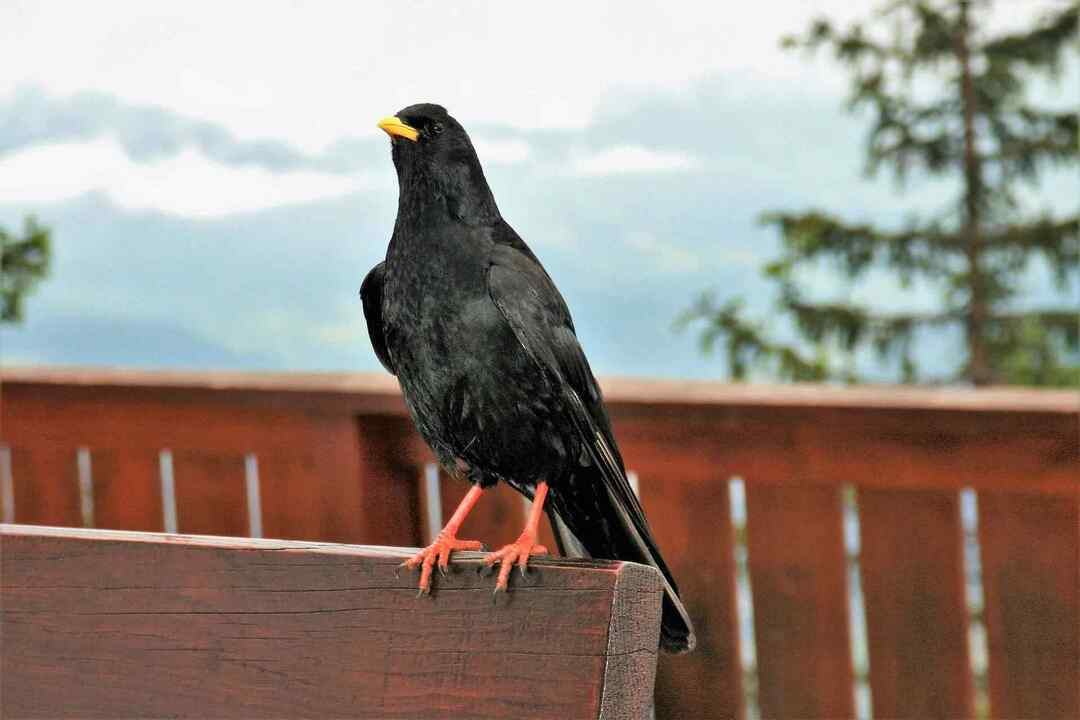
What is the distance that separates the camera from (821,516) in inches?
64.9

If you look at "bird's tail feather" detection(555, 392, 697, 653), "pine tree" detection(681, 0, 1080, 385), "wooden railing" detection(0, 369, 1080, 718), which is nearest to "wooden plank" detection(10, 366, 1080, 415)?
"wooden railing" detection(0, 369, 1080, 718)

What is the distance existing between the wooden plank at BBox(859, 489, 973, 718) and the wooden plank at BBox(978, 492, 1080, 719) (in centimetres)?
4

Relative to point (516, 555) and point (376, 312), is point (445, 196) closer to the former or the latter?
point (376, 312)

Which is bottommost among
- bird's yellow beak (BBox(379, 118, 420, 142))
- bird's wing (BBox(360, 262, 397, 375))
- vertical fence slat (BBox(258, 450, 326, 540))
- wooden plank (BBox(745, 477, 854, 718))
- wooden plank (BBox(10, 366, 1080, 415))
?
wooden plank (BBox(745, 477, 854, 718))

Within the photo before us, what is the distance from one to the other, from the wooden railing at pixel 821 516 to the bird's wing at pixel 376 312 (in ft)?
2.94

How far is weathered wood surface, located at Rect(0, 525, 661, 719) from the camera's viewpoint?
28.3 inches

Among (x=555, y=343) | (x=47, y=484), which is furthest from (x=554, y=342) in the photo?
(x=47, y=484)

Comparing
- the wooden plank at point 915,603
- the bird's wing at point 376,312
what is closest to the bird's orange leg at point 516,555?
the bird's wing at point 376,312

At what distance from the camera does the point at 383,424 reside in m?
1.91

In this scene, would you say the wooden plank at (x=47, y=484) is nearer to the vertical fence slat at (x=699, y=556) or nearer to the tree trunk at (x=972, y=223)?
the vertical fence slat at (x=699, y=556)

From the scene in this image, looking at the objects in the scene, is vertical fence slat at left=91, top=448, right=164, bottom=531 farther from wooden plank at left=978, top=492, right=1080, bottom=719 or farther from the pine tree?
the pine tree

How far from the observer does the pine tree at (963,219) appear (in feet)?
18.0

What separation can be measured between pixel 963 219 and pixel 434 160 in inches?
213

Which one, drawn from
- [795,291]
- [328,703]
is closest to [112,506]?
[328,703]
